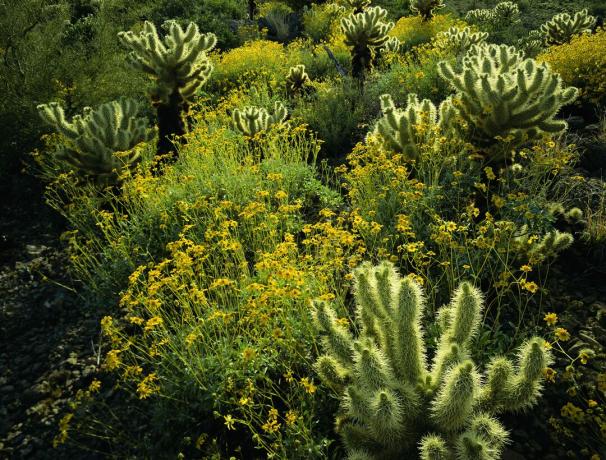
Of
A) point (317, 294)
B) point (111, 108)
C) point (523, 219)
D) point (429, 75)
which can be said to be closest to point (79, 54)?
point (111, 108)

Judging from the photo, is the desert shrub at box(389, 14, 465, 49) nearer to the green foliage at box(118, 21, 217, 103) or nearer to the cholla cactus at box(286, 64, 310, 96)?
the cholla cactus at box(286, 64, 310, 96)

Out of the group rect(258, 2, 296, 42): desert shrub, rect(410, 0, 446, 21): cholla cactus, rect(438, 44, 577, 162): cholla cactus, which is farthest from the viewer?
rect(258, 2, 296, 42): desert shrub

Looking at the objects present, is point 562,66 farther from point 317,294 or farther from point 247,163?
point 317,294

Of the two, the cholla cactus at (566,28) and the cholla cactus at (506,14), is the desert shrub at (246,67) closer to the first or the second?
the cholla cactus at (566,28)

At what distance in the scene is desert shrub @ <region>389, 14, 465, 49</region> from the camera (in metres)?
13.7

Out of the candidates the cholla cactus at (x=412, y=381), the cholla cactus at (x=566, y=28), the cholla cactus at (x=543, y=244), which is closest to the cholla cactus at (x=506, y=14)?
the cholla cactus at (x=566, y=28)

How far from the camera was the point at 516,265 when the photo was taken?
3973mm

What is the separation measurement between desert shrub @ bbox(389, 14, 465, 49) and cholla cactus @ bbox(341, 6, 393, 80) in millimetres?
3770

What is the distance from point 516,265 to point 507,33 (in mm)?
13362

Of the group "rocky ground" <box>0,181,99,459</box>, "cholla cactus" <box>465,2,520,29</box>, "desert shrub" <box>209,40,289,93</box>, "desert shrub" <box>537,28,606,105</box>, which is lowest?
"rocky ground" <box>0,181,99,459</box>

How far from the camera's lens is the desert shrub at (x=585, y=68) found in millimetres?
7012

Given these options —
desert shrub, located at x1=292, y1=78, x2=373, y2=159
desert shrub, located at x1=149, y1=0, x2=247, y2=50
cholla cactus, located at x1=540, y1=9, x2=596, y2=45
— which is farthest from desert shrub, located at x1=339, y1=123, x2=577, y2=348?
desert shrub, located at x1=149, y1=0, x2=247, y2=50

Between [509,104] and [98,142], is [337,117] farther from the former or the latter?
[98,142]

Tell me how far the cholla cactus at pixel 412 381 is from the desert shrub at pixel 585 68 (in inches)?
224
